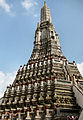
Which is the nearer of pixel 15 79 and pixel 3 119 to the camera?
pixel 3 119

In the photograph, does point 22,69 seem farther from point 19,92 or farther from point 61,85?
point 61,85

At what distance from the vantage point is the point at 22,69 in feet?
79.9

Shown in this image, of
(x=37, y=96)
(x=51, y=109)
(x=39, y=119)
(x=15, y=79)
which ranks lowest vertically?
(x=39, y=119)

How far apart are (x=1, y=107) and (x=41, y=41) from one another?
1024 inches

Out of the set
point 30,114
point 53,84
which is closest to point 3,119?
point 30,114

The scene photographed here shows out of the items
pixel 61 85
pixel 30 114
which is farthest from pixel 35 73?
pixel 30 114

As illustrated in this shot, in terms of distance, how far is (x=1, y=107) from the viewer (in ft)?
48.4

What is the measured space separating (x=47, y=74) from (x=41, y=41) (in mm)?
18763

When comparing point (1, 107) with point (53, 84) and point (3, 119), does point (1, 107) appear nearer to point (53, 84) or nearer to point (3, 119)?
point (3, 119)

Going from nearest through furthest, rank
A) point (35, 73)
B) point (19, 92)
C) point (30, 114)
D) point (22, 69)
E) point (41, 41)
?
point (30, 114) < point (19, 92) < point (35, 73) < point (22, 69) < point (41, 41)

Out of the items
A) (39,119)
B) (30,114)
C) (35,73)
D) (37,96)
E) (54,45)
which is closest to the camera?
(39,119)

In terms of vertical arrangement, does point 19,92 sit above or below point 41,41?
below

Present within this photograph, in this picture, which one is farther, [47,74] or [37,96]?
[47,74]

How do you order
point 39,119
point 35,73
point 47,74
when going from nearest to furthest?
1. point 39,119
2. point 47,74
3. point 35,73
